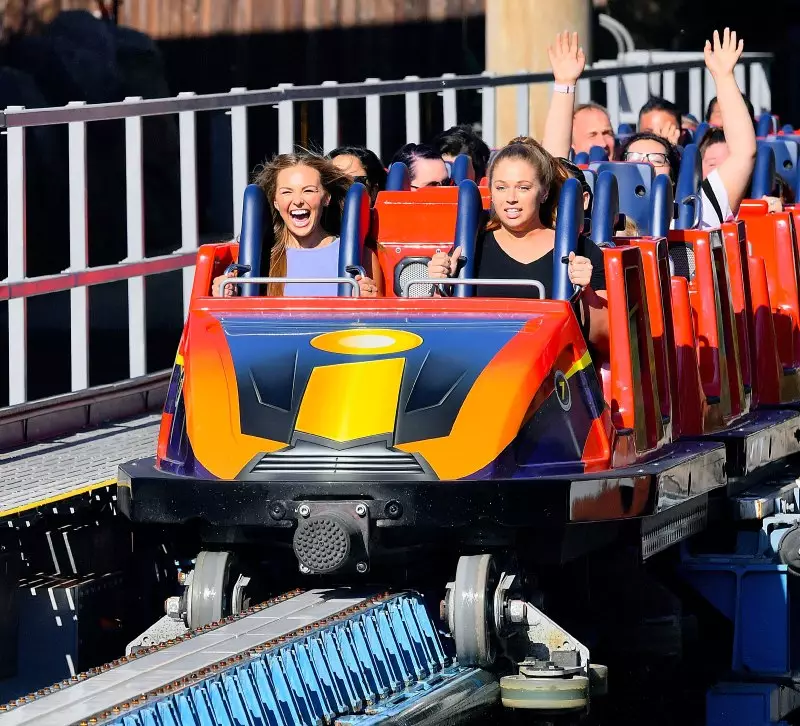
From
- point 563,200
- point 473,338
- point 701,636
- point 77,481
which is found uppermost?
point 563,200

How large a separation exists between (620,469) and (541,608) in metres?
0.52

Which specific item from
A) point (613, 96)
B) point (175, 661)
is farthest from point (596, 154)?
point (613, 96)

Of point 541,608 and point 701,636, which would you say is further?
point 701,636

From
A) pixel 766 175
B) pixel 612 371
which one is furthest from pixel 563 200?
pixel 766 175

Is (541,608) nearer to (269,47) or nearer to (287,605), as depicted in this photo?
(287,605)

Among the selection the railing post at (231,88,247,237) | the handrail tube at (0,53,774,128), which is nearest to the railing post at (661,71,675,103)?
the handrail tube at (0,53,774,128)

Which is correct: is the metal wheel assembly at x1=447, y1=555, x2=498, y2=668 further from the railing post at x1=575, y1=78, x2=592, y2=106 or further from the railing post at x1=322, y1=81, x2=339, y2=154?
the railing post at x1=575, y1=78, x2=592, y2=106

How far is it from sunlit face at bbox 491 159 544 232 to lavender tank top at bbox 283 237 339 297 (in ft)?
2.22

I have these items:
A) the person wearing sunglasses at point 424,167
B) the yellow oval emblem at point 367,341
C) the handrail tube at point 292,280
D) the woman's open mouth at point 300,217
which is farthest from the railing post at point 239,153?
the yellow oval emblem at point 367,341

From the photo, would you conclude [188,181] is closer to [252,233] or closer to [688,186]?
[688,186]

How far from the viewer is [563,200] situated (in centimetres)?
684

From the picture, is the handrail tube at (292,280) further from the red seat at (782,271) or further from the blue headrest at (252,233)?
the red seat at (782,271)

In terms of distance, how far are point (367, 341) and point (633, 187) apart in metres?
2.68

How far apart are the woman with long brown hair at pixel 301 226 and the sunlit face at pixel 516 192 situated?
55 centimetres
